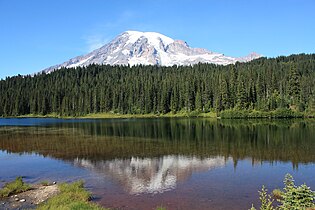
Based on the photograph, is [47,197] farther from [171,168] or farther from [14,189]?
[171,168]

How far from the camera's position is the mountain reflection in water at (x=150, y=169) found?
32.8 m

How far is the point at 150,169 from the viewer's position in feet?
133

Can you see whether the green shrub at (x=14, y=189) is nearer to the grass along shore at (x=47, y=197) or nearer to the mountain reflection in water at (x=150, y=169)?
the grass along shore at (x=47, y=197)

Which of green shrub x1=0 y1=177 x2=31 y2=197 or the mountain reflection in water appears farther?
the mountain reflection in water

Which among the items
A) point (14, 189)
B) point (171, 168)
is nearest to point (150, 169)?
point (171, 168)

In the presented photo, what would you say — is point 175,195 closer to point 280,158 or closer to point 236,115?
point 280,158

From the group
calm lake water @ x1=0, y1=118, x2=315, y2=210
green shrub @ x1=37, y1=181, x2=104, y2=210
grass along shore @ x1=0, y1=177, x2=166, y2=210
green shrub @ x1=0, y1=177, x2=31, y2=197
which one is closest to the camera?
green shrub @ x1=37, y1=181, x2=104, y2=210

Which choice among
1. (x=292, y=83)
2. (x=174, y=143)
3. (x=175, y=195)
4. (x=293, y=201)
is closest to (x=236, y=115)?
(x=292, y=83)

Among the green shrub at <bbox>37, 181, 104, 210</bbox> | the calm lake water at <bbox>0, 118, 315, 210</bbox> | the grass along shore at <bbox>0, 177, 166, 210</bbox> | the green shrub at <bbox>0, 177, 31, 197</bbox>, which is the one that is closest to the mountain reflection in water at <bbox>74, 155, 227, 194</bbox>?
the calm lake water at <bbox>0, 118, 315, 210</bbox>

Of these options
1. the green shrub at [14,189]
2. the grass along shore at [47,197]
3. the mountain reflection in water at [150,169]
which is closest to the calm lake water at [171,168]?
the mountain reflection in water at [150,169]

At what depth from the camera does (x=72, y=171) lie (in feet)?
135

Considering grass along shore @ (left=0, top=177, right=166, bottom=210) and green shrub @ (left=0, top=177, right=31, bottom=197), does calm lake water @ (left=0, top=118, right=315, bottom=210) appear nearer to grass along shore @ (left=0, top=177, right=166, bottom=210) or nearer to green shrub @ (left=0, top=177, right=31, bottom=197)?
grass along shore @ (left=0, top=177, right=166, bottom=210)

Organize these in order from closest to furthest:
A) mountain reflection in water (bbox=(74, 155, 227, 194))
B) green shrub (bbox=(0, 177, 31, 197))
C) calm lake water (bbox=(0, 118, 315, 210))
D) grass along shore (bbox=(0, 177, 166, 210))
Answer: grass along shore (bbox=(0, 177, 166, 210)), calm lake water (bbox=(0, 118, 315, 210)), green shrub (bbox=(0, 177, 31, 197)), mountain reflection in water (bbox=(74, 155, 227, 194))

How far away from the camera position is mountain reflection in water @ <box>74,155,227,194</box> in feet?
108
